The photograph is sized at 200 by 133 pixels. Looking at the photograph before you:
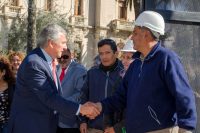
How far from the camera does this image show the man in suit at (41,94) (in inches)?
196

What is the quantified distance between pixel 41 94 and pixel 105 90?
3.37 ft

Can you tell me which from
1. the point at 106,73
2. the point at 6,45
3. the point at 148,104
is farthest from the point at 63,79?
the point at 6,45

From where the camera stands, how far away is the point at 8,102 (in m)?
6.56

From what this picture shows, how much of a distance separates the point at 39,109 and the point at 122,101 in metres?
0.87

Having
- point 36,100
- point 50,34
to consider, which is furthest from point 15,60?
point 36,100

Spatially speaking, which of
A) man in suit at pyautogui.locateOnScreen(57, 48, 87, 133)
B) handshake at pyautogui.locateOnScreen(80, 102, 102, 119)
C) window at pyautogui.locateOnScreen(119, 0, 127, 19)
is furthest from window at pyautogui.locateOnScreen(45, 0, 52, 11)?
handshake at pyautogui.locateOnScreen(80, 102, 102, 119)

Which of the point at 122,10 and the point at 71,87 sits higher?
the point at 122,10

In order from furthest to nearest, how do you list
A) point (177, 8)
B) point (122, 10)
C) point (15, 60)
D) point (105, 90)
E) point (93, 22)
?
point (122, 10) < point (93, 22) < point (15, 60) < point (105, 90) < point (177, 8)

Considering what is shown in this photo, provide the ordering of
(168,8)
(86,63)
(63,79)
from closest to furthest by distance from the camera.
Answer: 1. (168,8)
2. (63,79)
3. (86,63)

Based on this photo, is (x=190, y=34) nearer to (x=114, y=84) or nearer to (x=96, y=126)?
(x=114, y=84)

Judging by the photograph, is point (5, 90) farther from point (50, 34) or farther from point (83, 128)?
point (50, 34)

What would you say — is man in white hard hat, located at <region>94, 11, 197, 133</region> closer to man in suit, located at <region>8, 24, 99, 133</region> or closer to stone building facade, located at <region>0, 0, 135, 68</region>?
man in suit, located at <region>8, 24, 99, 133</region>

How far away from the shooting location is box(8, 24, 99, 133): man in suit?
16.3 feet

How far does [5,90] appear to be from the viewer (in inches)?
261
